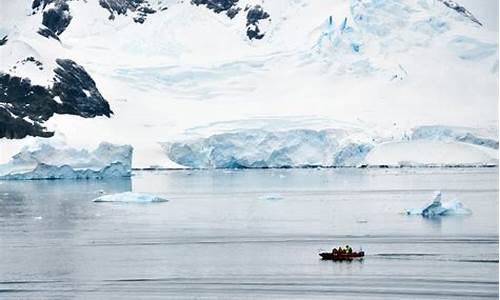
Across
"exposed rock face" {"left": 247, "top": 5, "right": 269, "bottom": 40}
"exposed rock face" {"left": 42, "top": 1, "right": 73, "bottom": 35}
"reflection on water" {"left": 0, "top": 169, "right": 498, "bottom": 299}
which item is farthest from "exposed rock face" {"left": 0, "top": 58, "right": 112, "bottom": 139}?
"reflection on water" {"left": 0, "top": 169, "right": 498, "bottom": 299}

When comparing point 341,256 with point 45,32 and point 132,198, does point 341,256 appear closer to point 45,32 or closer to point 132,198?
point 132,198

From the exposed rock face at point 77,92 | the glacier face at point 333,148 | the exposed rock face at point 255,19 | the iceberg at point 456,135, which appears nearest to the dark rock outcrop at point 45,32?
the exposed rock face at point 77,92

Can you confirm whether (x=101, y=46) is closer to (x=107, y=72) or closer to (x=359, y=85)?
(x=107, y=72)

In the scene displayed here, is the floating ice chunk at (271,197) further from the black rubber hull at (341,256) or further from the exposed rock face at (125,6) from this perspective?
the exposed rock face at (125,6)

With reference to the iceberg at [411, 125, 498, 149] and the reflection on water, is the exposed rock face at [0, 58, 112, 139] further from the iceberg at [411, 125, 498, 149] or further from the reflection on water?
the reflection on water

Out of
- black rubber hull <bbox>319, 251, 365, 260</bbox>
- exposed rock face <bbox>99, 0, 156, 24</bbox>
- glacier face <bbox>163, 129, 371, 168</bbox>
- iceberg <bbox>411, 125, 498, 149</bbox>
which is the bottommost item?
black rubber hull <bbox>319, 251, 365, 260</bbox>

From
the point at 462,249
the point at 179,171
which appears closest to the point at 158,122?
the point at 179,171

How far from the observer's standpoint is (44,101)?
343ft

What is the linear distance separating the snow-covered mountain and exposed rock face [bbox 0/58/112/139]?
0.14 meters

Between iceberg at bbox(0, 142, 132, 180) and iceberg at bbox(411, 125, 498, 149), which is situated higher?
iceberg at bbox(411, 125, 498, 149)

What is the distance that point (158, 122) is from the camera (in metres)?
109

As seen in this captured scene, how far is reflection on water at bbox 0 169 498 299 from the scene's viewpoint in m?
27.3

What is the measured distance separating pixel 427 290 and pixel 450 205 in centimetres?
1975

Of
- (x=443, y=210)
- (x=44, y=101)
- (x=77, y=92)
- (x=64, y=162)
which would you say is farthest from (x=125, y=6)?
(x=443, y=210)
